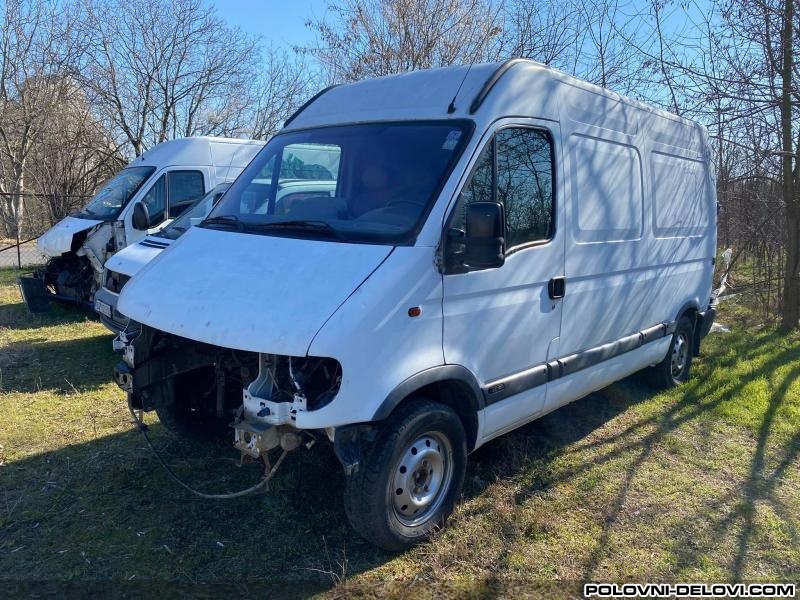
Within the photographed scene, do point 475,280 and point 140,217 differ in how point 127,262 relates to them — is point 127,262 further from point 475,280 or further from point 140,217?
point 475,280

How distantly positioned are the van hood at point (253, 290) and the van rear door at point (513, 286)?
0.64 meters

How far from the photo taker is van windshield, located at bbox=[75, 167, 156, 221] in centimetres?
890

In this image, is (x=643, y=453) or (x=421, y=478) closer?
(x=421, y=478)

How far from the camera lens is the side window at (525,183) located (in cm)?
381

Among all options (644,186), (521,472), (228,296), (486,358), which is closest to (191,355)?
(228,296)

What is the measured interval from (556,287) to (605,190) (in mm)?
1077

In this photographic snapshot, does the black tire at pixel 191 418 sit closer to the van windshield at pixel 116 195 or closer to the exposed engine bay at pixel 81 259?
the exposed engine bay at pixel 81 259

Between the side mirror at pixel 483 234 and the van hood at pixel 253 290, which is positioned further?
the side mirror at pixel 483 234

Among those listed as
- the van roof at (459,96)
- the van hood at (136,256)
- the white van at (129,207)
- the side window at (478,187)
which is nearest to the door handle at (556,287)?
the side window at (478,187)

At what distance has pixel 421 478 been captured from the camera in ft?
11.8

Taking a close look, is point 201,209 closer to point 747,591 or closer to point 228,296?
point 228,296

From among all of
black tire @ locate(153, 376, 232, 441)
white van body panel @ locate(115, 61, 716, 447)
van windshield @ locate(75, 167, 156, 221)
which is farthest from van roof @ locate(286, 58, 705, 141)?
van windshield @ locate(75, 167, 156, 221)

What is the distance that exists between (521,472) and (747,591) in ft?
5.02

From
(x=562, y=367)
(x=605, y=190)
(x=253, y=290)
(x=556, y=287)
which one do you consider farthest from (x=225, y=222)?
(x=605, y=190)
